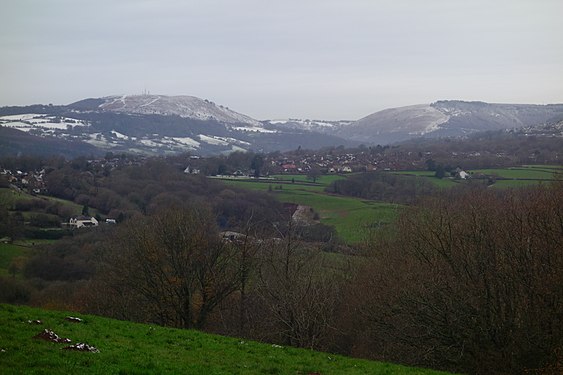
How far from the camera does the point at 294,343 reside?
22500 millimetres

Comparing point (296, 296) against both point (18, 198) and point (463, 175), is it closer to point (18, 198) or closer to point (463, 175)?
point (18, 198)

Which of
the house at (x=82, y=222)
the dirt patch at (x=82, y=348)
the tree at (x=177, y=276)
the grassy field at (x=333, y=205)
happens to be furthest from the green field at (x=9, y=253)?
the dirt patch at (x=82, y=348)

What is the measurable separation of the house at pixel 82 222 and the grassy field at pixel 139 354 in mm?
50355

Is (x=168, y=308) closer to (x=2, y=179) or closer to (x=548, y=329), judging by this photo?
(x=548, y=329)

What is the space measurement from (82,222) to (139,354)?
2217 inches

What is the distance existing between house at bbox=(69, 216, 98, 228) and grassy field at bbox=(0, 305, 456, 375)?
50355 mm

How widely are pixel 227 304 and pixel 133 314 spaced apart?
5165mm

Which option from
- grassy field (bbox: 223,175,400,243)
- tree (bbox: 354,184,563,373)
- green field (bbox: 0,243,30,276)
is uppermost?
tree (bbox: 354,184,563,373)

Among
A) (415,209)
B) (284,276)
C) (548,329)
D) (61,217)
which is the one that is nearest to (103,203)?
(61,217)

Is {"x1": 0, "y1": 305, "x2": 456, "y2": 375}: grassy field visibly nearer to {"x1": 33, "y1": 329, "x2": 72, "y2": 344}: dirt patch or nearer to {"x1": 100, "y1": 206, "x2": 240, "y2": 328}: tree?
{"x1": 33, "y1": 329, "x2": 72, "y2": 344}: dirt patch

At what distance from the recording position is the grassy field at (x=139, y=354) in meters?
10.5

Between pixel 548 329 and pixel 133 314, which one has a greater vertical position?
pixel 548 329

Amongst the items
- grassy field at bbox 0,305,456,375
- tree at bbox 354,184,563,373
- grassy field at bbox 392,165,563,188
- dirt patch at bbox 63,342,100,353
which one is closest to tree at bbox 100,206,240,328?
tree at bbox 354,184,563,373

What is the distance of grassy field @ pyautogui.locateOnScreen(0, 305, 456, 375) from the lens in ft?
34.6
